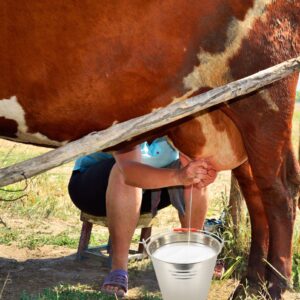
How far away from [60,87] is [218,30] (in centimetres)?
77

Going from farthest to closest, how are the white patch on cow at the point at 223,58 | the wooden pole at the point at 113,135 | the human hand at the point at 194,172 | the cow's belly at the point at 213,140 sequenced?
the cow's belly at the point at 213,140 → the human hand at the point at 194,172 → the white patch on cow at the point at 223,58 → the wooden pole at the point at 113,135

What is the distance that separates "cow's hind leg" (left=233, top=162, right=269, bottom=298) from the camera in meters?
3.50

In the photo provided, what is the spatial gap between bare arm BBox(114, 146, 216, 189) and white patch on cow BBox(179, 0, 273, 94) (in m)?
0.42

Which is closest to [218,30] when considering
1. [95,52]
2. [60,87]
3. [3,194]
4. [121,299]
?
[95,52]

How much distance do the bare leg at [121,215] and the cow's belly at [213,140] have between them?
42 cm

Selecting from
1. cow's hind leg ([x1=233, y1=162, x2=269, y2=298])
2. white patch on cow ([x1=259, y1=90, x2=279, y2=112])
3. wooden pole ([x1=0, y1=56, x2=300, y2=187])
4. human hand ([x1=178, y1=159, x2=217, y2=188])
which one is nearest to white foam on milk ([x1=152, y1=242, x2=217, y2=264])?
human hand ([x1=178, y1=159, x2=217, y2=188])

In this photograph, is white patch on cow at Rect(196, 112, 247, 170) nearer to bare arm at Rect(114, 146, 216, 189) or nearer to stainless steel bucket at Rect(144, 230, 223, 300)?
bare arm at Rect(114, 146, 216, 189)

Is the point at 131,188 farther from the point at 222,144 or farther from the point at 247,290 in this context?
the point at 247,290

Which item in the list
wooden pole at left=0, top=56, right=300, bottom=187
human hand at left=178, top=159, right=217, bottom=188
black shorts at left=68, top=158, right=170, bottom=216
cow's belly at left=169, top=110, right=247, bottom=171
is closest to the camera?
wooden pole at left=0, top=56, right=300, bottom=187

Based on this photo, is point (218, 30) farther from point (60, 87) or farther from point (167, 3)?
point (60, 87)

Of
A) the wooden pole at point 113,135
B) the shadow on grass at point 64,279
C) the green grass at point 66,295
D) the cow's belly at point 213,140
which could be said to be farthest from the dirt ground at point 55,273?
the wooden pole at point 113,135

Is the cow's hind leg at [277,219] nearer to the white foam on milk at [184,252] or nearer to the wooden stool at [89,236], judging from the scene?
the white foam on milk at [184,252]

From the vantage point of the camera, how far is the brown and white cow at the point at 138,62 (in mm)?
2930

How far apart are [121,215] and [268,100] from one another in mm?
1113
